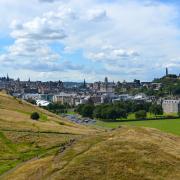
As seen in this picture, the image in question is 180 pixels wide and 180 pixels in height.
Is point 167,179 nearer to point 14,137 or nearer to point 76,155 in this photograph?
point 76,155

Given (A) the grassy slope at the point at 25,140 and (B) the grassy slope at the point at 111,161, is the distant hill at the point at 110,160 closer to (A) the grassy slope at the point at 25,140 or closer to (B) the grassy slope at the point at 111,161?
(B) the grassy slope at the point at 111,161

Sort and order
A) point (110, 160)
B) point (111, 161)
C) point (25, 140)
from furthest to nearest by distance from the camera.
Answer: point (25, 140), point (110, 160), point (111, 161)

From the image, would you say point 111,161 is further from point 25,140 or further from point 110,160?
point 25,140

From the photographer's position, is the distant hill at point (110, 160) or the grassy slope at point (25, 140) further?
the grassy slope at point (25, 140)

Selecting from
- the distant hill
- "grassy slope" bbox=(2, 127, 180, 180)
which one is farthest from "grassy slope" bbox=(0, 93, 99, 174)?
"grassy slope" bbox=(2, 127, 180, 180)

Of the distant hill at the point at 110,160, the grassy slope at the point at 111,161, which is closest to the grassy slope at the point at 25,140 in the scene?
the distant hill at the point at 110,160

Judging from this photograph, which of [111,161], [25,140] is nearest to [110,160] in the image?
[111,161]

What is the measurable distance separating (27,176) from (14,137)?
121 feet

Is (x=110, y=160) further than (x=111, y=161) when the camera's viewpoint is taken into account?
Yes

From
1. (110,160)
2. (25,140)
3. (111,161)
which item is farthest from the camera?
(25,140)

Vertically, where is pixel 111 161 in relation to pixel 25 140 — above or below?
above

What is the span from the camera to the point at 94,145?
56.9 metres

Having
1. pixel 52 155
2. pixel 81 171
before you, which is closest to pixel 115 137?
pixel 52 155

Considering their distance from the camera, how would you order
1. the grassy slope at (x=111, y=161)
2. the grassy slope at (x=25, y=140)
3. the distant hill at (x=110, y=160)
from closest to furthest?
1. the grassy slope at (x=111, y=161)
2. the distant hill at (x=110, y=160)
3. the grassy slope at (x=25, y=140)
